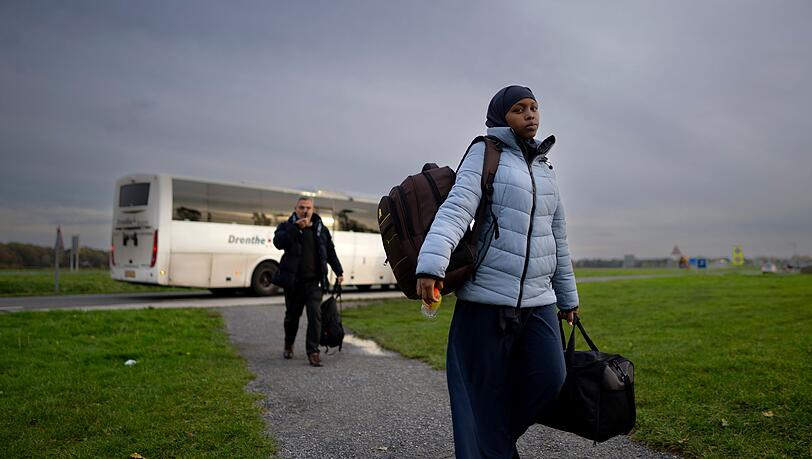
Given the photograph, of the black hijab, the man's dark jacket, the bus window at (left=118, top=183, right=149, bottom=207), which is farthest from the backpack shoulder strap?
the bus window at (left=118, top=183, right=149, bottom=207)

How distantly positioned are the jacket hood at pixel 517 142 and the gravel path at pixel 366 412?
1.99 meters

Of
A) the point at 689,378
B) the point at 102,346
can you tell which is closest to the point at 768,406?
the point at 689,378

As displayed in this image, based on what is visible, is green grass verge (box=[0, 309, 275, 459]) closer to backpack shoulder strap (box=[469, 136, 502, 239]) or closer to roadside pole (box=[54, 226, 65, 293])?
backpack shoulder strap (box=[469, 136, 502, 239])

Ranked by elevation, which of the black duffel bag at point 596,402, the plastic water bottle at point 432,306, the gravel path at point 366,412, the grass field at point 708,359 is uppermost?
the plastic water bottle at point 432,306

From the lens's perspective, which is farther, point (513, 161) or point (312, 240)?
point (312, 240)

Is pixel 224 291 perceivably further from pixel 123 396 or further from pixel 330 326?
pixel 123 396

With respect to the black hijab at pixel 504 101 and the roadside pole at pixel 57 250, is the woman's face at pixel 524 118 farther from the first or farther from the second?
the roadside pole at pixel 57 250

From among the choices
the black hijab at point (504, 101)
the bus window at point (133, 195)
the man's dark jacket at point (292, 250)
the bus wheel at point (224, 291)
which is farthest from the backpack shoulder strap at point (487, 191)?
the bus wheel at point (224, 291)

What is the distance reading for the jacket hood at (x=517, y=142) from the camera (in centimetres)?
291

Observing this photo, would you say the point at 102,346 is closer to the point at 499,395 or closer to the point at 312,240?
the point at 312,240

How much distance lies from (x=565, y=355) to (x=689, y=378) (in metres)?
3.47

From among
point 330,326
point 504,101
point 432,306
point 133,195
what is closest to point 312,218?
point 330,326

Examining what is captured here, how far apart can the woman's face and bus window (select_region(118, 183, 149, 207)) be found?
1698 cm

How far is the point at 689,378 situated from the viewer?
19.3 feet
